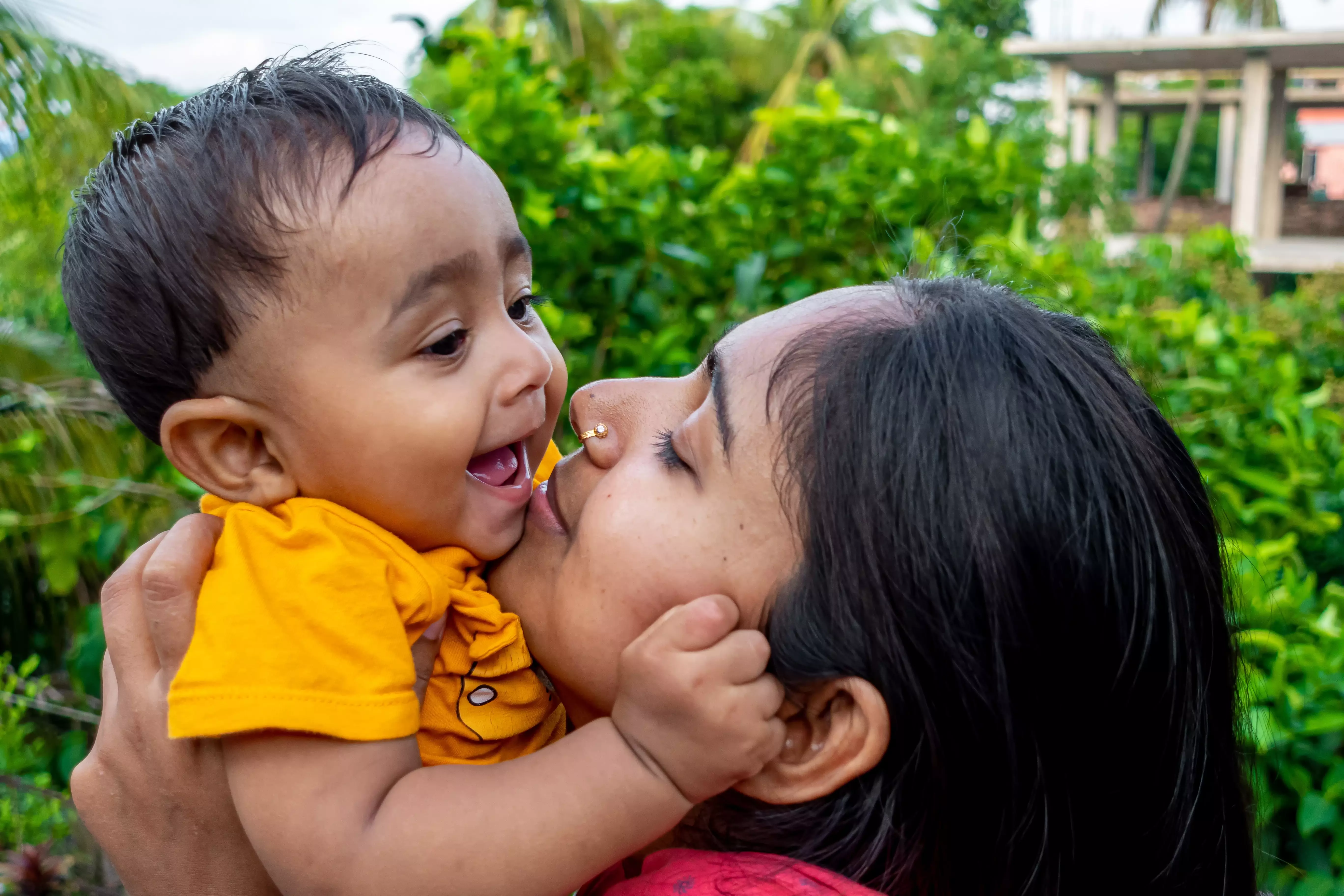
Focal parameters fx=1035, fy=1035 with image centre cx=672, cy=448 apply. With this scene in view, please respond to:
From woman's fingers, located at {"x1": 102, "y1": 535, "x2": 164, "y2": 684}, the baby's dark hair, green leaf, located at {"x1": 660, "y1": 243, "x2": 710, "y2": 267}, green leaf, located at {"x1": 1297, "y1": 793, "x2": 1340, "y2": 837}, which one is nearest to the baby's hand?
the baby's dark hair

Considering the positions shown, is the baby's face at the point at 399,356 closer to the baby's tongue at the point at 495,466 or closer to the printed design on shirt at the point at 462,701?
the baby's tongue at the point at 495,466

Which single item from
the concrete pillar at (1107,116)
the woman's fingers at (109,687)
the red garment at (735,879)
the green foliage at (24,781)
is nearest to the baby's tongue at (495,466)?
the red garment at (735,879)

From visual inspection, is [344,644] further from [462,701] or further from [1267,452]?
[1267,452]

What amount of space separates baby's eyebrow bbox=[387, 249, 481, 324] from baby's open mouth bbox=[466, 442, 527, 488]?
24cm

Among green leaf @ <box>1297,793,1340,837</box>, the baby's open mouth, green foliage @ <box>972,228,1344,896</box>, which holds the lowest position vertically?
green leaf @ <box>1297,793,1340,837</box>

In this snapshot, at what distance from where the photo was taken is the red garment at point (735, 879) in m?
1.22

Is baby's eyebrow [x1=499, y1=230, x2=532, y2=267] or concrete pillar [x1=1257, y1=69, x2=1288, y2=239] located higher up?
baby's eyebrow [x1=499, y1=230, x2=532, y2=267]

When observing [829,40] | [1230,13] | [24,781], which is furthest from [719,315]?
[1230,13]

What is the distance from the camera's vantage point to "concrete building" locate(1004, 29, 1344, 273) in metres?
16.9

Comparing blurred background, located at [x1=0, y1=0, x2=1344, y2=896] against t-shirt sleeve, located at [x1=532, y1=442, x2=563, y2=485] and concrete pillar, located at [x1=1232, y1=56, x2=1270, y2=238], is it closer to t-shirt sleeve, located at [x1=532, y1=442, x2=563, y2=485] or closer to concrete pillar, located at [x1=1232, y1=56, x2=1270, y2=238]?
t-shirt sleeve, located at [x1=532, y1=442, x2=563, y2=485]

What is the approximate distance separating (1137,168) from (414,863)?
102ft

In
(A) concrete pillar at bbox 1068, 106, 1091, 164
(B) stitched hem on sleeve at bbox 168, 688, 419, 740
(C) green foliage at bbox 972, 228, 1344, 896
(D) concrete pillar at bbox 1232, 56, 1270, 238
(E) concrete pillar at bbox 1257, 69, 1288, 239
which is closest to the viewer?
(B) stitched hem on sleeve at bbox 168, 688, 419, 740

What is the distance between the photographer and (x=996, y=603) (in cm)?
117

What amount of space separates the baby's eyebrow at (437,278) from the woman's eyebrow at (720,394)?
13.4 inches
